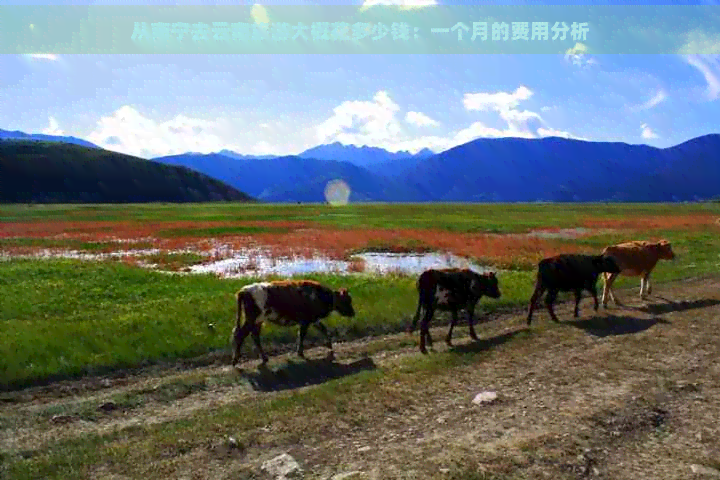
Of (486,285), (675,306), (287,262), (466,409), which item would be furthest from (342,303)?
(287,262)

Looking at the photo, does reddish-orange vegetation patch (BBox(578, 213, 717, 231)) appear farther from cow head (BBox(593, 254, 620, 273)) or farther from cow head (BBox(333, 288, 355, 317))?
cow head (BBox(333, 288, 355, 317))

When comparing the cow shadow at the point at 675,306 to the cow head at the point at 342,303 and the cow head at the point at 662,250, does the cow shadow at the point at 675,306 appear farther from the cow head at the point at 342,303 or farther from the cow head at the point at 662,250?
the cow head at the point at 342,303

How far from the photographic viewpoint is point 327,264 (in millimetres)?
39250

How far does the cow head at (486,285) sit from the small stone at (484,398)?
651 cm

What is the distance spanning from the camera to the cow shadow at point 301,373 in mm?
13953

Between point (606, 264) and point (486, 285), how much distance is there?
6317mm

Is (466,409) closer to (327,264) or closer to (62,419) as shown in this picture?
(62,419)

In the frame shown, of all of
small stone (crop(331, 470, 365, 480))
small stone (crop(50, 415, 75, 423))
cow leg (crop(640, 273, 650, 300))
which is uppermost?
cow leg (crop(640, 273, 650, 300))

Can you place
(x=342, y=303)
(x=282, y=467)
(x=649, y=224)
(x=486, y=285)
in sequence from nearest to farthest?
(x=282, y=467)
(x=342, y=303)
(x=486, y=285)
(x=649, y=224)

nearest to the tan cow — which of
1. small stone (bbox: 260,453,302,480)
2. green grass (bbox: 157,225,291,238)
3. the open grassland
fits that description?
the open grassland

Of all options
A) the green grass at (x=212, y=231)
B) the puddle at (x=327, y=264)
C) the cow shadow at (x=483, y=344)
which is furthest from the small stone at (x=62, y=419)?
the green grass at (x=212, y=231)

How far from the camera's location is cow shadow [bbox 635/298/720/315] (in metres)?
21.2

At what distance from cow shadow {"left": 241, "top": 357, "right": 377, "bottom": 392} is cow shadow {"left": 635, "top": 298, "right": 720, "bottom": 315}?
11.7 metres

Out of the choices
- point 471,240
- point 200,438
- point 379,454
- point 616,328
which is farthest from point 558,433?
point 471,240
